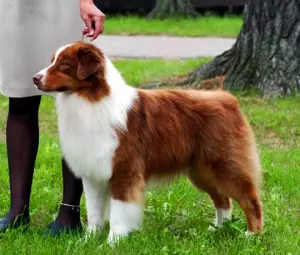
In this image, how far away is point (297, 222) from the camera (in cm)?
550

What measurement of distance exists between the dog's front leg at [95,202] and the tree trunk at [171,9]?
60.4 ft

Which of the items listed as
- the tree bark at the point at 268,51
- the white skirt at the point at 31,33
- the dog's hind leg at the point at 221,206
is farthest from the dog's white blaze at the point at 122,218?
the tree bark at the point at 268,51

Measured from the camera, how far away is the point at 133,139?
188 inches

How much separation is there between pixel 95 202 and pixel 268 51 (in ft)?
15.7

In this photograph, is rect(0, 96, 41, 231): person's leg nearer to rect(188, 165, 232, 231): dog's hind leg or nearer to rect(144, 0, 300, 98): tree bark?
rect(188, 165, 232, 231): dog's hind leg

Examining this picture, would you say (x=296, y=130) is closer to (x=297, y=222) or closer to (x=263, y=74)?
(x=263, y=74)

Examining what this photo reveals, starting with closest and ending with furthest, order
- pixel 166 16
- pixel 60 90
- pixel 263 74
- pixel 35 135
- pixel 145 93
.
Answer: pixel 60 90, pixel 145 93, pixel 35 135, pixel 263 74, pixel 166 16

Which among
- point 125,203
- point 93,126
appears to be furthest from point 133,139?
point 125,203

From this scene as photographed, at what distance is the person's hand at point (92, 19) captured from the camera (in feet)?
15.8

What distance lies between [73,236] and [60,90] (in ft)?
3.44

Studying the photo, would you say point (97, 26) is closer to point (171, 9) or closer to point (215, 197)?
point (215, 197)

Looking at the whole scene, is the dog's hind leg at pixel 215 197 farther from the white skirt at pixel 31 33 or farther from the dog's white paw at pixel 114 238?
the white skirt at pixel 31 33

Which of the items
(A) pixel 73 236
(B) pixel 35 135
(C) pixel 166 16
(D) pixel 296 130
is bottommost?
(C) pixel 166 16

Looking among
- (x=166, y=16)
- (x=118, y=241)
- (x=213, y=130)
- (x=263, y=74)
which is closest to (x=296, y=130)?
(x=263, y=74)
